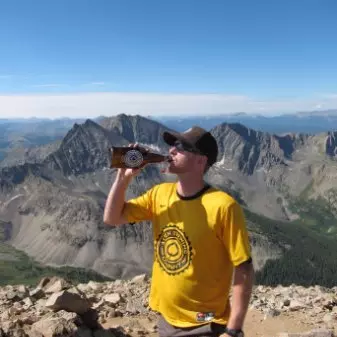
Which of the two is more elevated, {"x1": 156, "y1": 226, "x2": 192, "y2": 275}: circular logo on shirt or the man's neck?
the man's neck

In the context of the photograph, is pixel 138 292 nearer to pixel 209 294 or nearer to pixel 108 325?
pixel 108 325

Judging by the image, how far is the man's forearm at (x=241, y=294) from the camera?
307 inches

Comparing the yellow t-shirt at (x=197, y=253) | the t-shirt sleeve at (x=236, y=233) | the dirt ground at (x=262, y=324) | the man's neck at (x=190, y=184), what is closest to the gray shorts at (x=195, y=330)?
the yellow t-shirt at (x=197, y=253)

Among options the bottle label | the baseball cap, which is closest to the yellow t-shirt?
the baseball cap

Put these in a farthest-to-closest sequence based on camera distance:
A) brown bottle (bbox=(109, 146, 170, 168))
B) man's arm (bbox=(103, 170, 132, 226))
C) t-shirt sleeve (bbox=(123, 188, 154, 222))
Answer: t-shirt sleeve (bbox=(123, 188, 154, 222)) → man's arm (bbox=(103, 170, 132, 226)) → brown bottle (bbox=(109, 146, 170, 168))

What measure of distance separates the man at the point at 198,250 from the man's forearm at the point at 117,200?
0.24 metres

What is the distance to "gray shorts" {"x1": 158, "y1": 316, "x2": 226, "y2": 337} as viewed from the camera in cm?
836

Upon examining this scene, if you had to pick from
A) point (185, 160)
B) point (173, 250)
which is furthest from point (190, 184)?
point (173, 250)

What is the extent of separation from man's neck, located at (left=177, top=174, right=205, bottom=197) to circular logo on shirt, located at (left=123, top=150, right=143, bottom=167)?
914 millimetres

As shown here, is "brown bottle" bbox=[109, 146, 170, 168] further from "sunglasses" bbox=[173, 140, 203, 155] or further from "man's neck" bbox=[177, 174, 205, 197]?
"man's neck" bbox=[177, 174, 205, 197]

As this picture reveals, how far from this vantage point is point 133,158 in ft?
28.9

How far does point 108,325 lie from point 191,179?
1035 centimetres

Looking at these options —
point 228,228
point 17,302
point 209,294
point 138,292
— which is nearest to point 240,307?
point 209,294

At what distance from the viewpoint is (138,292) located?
924 inches
